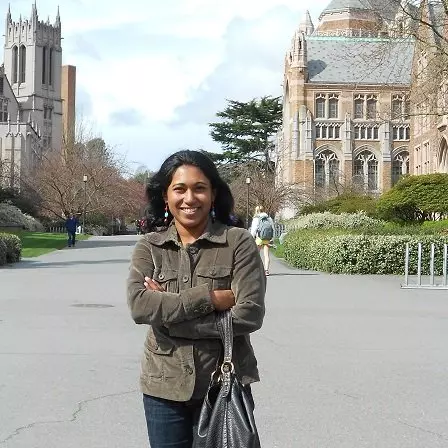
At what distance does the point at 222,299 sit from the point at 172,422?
530mm

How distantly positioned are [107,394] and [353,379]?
7.59 ft

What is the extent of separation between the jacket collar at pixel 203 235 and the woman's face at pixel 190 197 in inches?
1.8

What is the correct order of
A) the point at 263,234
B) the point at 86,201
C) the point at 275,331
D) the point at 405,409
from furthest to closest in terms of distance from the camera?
the point at 86,201
the point at 263,234
the point at 275,331
the point at 405,409

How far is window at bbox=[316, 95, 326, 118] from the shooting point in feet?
285

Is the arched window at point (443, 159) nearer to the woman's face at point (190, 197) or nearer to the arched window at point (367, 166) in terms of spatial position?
the arched window at point (367, 166)

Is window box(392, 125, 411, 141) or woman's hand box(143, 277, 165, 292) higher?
→ window box(392, 125, 411, 141)

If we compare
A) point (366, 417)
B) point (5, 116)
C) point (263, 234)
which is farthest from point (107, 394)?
point (5, 116)

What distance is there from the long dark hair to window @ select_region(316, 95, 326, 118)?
84249mm

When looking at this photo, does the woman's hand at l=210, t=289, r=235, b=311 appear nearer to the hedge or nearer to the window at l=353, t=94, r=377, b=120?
the hedge

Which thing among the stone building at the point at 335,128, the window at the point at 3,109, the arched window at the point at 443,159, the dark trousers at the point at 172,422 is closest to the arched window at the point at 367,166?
the stone building at the point at 335,128

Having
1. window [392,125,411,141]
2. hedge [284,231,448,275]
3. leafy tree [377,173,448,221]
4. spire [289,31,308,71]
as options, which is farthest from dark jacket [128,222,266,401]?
window [392,125,411,141]

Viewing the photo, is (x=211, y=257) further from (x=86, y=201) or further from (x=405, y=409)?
(x=86, y=201)

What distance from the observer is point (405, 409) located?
6781mm

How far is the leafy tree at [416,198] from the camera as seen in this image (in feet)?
103
